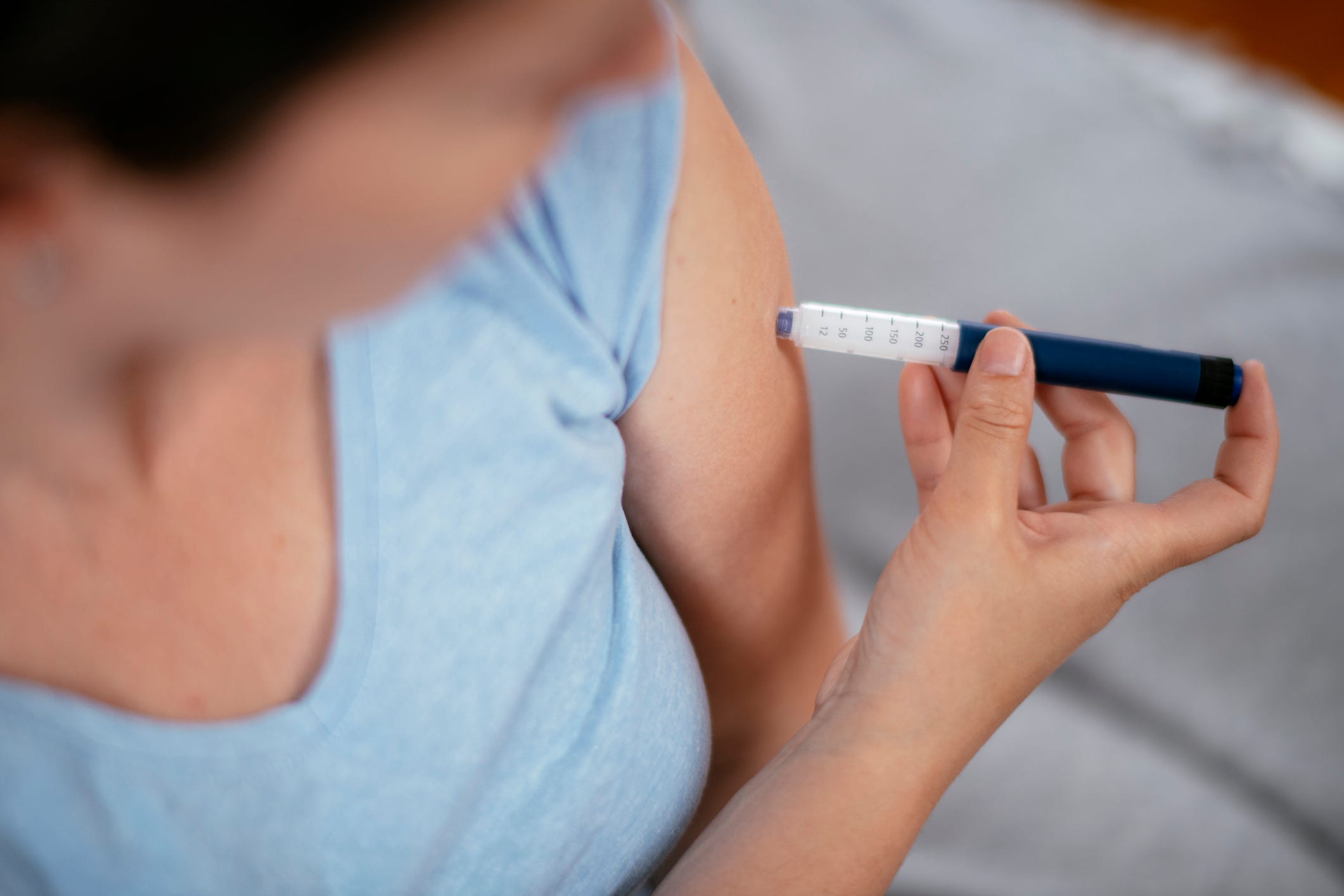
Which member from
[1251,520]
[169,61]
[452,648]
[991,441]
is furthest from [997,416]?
[169,61]

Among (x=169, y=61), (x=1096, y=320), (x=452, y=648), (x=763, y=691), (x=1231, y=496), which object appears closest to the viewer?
(x=169, y=61)

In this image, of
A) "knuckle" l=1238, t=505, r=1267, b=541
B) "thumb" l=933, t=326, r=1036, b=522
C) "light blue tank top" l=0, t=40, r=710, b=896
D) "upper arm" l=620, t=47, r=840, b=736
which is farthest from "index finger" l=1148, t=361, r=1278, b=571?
"light blue tank top" l=0, t=40, r=710, b=896

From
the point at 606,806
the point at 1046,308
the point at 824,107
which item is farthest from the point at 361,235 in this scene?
the point at 824,107

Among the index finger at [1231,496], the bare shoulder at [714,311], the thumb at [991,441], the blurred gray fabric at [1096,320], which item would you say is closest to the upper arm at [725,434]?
the bare shoulder at [714,311]

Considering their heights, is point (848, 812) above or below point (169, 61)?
below

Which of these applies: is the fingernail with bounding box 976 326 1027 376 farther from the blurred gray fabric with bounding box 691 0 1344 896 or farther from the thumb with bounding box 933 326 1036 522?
the blurred gray fabric with bounding box 691 0 1344 896

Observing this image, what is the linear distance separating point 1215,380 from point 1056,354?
0.12 metres

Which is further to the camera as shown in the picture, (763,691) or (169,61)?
(763,691)

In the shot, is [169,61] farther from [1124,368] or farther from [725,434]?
[1124,368]

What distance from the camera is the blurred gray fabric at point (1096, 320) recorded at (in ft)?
3.11

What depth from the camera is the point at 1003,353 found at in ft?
1.84

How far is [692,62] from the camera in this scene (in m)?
0.51

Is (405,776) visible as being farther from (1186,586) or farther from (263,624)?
(1186,586)

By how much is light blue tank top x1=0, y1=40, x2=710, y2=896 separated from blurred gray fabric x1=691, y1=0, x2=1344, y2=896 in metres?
0.58
